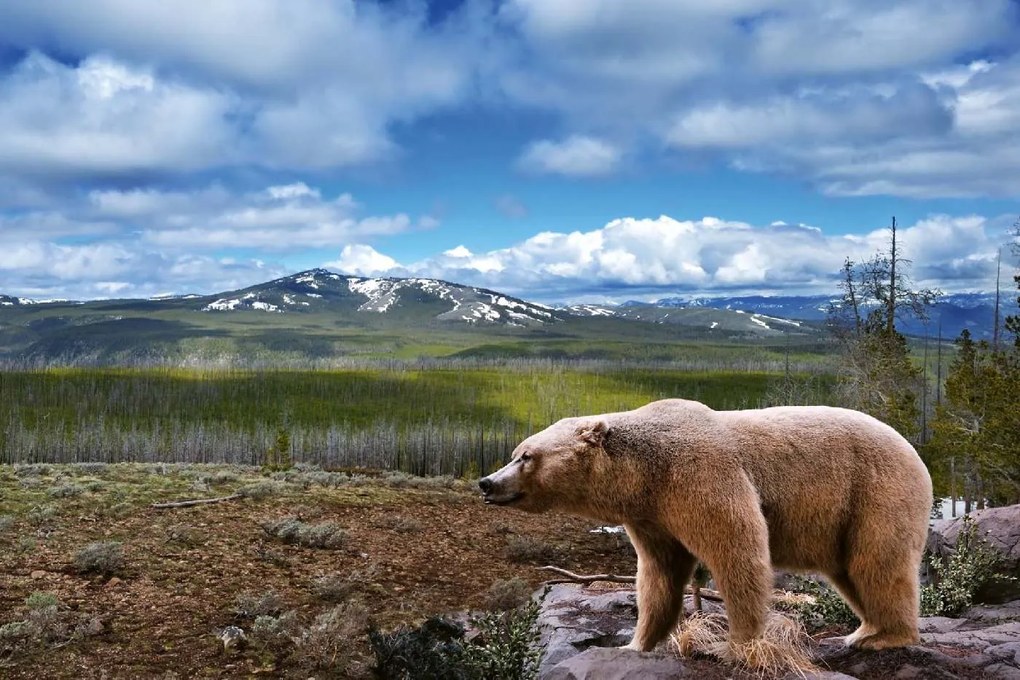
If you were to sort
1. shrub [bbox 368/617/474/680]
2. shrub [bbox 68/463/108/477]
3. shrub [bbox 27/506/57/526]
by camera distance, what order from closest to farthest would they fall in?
shrub [bbox 368/617/474/680], shrub [bbox 27/506/57/526], shrub [bbox 68/463/108/477]

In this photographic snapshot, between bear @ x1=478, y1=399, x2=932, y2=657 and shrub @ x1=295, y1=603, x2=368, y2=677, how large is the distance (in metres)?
5.22

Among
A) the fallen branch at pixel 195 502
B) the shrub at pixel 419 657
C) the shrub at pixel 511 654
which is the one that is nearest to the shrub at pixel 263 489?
the fallen branch at pixel 195 502

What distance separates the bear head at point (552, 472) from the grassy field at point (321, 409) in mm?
69603

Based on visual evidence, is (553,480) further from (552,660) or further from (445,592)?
(445,592)

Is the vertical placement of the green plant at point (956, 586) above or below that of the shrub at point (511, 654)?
below

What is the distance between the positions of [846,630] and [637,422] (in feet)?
13.1

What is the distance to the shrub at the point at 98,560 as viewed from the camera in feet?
39.7

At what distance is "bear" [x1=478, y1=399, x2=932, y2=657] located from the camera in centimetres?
541

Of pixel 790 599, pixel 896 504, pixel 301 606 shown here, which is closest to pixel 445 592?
pixel 301 606

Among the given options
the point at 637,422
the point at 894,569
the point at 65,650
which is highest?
the point at 637,422

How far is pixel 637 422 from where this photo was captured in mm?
5734

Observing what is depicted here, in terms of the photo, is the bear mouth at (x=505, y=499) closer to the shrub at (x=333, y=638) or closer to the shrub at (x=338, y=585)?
the shrub at (x=333, y=638)

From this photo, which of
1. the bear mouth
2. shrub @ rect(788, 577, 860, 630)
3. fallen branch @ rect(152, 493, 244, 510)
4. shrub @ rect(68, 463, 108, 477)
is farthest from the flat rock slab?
shrub @ rect(68, 463, 108, 477)

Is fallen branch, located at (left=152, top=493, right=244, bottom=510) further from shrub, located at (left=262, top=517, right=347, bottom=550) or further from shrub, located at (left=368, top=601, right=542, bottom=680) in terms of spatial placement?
shrub, located at (left=368, top=601, right=542, bottom=680)
